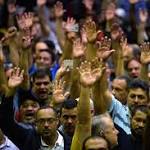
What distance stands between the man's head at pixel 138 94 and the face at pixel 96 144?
4.27 ft

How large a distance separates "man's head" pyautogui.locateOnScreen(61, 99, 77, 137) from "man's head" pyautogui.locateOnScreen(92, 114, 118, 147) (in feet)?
1.07

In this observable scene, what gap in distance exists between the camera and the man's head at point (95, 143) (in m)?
5.04

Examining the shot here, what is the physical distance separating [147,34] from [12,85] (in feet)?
15.6

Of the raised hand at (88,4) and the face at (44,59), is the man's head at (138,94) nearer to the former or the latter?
the face at (44,59)

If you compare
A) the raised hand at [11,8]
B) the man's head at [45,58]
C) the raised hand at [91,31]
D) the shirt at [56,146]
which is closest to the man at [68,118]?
the shirt at [56,146]

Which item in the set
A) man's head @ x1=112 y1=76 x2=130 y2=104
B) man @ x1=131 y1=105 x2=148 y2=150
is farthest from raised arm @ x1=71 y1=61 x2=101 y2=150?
man's head @ x1=112 y1=76 x2=130 y2=104

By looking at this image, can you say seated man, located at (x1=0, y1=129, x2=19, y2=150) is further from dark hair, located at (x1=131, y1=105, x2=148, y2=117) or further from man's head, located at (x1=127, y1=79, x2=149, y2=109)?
man's head, located at (x1=127, y1=79, x2=149, y2=109)

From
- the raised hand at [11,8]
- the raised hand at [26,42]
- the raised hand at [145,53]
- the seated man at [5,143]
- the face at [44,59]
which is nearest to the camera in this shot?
the seated man at [5,143]

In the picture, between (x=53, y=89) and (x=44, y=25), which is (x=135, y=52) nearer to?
(x=44, y=25)

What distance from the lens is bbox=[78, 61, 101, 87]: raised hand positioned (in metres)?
5.38

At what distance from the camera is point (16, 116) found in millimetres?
6605

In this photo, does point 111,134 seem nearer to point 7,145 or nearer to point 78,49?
point 7,145

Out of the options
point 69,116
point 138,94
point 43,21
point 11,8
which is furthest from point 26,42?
point 43,21

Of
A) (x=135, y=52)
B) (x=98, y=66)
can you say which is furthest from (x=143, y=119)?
(x=135, y=52)
